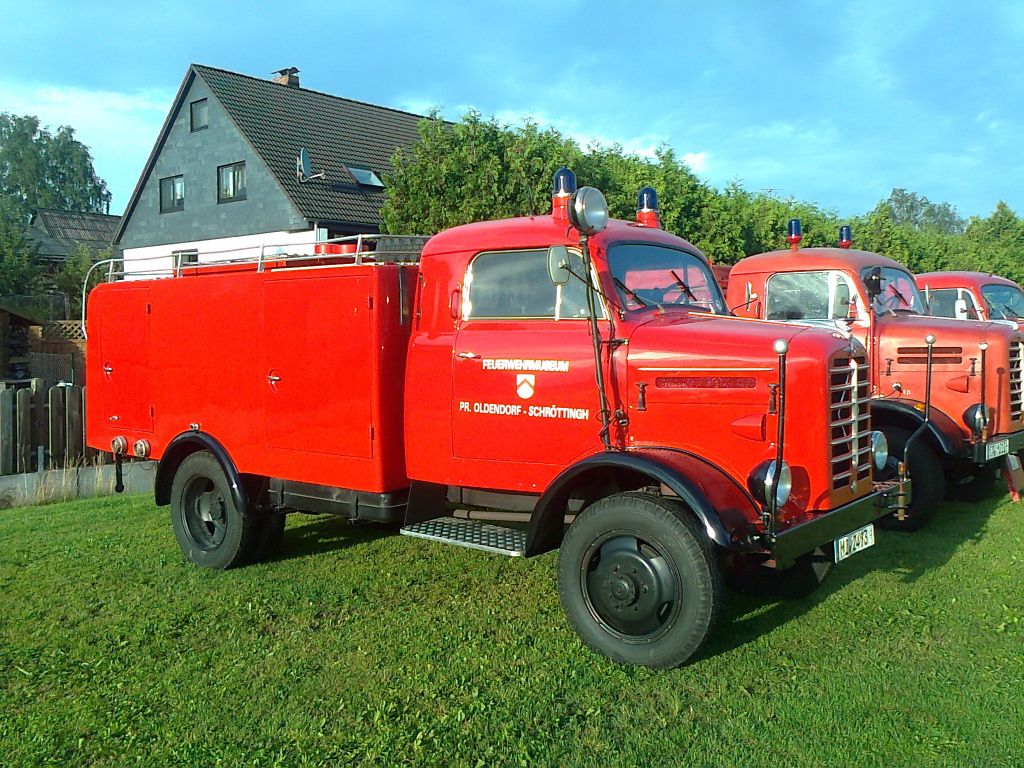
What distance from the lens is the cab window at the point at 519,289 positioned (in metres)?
4.98

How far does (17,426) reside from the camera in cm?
1079

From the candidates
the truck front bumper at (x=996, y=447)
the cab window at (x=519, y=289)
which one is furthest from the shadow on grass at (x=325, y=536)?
the truck front bumper at (x=996, y=447)

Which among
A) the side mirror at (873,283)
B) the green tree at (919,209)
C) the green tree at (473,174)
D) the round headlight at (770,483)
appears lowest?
the round headlight at (770,483)

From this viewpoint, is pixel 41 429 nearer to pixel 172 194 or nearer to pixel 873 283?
pixel 873 283

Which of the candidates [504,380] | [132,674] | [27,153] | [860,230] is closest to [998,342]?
[504,380]

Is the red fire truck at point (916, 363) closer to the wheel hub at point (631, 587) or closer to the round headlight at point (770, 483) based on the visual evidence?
the round headlight at point (770, 483)

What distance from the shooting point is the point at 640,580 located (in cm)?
436

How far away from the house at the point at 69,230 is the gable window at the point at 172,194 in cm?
2299

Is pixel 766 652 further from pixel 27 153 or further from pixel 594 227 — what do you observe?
pixel 27 153

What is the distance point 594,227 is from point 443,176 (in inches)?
391

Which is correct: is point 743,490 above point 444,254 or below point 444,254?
below

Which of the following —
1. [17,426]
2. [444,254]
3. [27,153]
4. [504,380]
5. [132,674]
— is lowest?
[132,674]

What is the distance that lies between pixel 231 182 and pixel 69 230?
107 ft

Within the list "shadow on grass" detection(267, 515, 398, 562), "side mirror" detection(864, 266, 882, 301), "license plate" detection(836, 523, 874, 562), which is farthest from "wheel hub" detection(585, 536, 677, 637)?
"side mirror" detection(864, 266, 882, 301)
